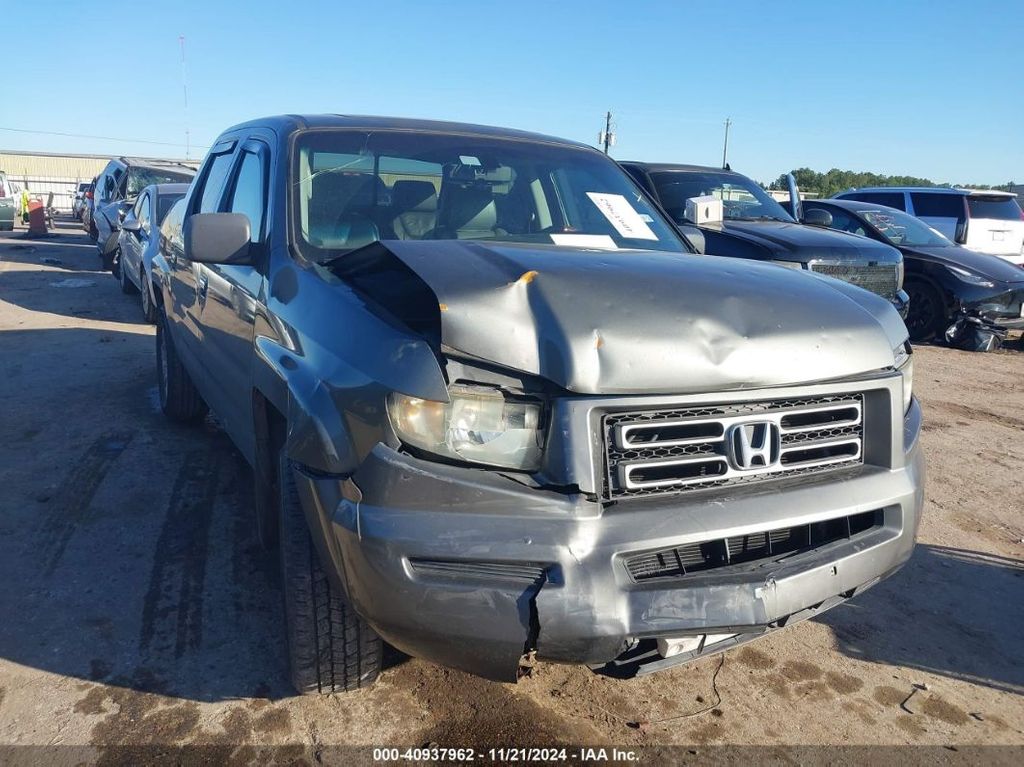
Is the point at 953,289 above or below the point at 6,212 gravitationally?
below

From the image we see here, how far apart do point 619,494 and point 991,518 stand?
3.36 m

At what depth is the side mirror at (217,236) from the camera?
3000mm

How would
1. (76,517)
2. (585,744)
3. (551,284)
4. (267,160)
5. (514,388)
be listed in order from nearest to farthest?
(514,388)
(551,284)
(585,744)
(267,160)
(76,517)

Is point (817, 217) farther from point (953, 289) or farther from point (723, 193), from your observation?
point (953, 289)

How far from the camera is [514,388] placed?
6.78 feet

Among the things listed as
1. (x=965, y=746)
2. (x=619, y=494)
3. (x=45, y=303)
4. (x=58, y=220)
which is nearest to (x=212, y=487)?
(x=619, y=494)

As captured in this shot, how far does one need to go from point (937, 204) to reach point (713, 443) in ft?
42.0

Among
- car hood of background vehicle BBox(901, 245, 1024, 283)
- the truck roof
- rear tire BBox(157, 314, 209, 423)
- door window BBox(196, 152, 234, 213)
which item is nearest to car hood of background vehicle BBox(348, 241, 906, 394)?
the truck roof

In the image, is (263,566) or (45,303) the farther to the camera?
(45,303)

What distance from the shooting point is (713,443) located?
2193 millimetres

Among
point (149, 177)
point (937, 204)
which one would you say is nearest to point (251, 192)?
point (937, 204)

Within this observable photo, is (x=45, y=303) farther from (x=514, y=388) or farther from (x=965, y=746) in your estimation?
(x=965, y=746)

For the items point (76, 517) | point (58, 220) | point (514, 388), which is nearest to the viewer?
point (514, 388)

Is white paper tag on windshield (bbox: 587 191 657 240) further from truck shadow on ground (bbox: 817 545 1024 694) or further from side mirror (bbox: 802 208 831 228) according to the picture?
side mirror (bbox: 802 208 831 228)
